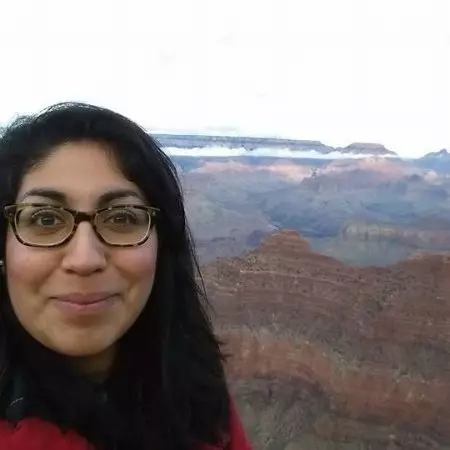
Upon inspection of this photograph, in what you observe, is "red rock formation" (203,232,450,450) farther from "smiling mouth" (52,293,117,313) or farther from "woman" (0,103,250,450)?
"smiling mouth" (52,293,117,313)

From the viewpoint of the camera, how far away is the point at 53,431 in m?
0.68

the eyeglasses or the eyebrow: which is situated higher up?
the eyebrow

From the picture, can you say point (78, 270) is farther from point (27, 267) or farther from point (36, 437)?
point (36, 437)

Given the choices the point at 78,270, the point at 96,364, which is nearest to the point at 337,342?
the point at 96,364

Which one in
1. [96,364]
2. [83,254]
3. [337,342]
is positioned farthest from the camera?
[337,342]

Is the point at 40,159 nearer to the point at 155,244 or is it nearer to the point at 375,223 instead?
the point at 155,244

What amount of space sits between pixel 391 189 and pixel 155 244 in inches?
39.5

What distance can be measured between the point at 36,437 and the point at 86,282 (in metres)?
0.16

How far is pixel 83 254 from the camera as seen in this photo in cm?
65

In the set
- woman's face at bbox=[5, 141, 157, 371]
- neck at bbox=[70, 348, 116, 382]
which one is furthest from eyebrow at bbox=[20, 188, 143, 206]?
neck at bbox=[70, 348, 116, 382]

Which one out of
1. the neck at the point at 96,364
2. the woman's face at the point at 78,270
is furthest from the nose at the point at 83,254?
the neck at the point at 96,364

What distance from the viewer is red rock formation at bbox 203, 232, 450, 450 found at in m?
1.51

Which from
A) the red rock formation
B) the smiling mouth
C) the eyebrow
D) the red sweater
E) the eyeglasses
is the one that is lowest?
the red rock formation

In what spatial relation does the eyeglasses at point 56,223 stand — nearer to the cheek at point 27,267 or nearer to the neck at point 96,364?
the cheek at point 27,267
